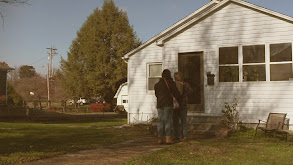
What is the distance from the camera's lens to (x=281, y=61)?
36.3 ft

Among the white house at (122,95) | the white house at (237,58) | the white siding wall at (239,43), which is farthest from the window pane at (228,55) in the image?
the white house at (122,95)

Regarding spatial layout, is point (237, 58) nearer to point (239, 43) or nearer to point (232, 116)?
point (239, 43)

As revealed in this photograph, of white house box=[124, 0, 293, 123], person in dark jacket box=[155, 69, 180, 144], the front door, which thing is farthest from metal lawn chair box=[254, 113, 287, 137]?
person in dark jacket box=[155, 69, 180, 144]

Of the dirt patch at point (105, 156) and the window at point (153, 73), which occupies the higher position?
the window at point (153, 73)

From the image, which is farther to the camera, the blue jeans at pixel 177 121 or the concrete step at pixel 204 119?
the concrete step at pixel 204 119

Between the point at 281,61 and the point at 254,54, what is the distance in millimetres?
1000

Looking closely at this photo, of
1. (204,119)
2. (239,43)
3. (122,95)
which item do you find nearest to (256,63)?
(239,43)

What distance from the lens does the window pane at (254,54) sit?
1136 cm

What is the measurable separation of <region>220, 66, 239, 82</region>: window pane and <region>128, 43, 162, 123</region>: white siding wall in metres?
3.80

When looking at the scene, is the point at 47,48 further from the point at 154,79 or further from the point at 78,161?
the point at 78,161

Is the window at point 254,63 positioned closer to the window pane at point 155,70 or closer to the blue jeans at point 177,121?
the blue jeans at point 177,121

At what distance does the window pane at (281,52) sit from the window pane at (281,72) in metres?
0.23

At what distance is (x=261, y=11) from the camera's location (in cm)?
1127

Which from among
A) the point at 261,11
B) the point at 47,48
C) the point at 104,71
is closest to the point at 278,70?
the point at 261,11
